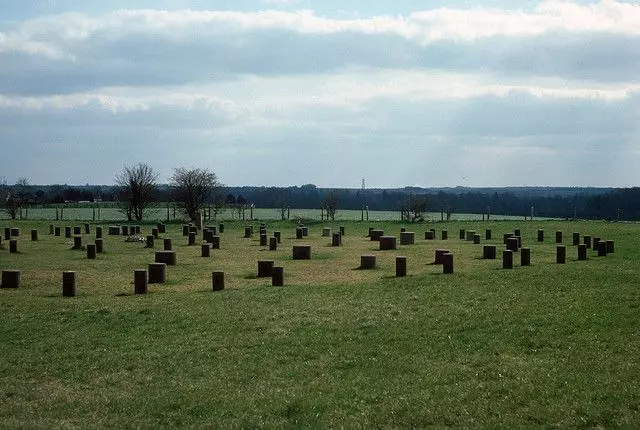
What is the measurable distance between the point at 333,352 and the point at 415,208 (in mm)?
43222

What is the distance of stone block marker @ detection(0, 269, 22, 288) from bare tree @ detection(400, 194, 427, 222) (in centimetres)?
3622

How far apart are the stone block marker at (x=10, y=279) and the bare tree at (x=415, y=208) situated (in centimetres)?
3622

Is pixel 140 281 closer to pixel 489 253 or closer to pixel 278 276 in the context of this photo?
pixel 278 276

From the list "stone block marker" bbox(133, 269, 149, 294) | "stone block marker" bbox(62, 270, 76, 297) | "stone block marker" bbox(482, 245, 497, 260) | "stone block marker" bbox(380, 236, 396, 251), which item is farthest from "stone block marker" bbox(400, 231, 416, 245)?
"stone block marker" bbox(62, 270, 76, 297)

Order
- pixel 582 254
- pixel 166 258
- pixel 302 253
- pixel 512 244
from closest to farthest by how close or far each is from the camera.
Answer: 1. pixel 582 254
2. pixel 166 258
3. pixel 302 253
4. pixel 512 244

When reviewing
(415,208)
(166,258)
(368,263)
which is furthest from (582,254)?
(415,208)

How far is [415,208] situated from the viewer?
5447 centimetres

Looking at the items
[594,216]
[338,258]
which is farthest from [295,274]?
[594,216]

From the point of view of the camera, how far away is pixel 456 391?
9398 mm

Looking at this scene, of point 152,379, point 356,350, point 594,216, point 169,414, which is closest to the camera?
point 169,414

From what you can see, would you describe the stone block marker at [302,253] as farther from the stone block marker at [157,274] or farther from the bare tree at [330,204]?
the bare tree at [330,204]

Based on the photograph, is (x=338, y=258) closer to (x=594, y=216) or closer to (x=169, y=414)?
(x=169, y=414)

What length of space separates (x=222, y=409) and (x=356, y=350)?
3.11 m

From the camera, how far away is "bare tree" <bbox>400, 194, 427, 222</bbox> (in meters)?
54.6
